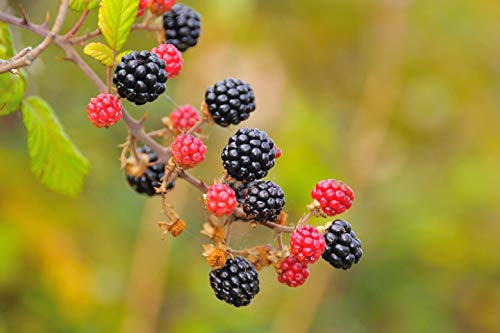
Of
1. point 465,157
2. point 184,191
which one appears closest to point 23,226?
point 184,191

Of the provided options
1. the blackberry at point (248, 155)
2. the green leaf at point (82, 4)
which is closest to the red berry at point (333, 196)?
the blackberry at point (248, 155)

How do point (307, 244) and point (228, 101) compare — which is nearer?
point (307, 244)

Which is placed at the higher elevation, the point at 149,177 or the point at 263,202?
the point at 263,202

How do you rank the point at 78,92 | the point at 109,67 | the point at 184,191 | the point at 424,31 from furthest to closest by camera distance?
the point at 424,31, the point at 78,92, the point at 184,191, the point at 109,67

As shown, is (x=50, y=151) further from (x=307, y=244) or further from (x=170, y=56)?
(x=307, y=244)

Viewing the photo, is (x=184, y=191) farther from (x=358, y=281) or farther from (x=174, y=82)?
(x=358, y=281)

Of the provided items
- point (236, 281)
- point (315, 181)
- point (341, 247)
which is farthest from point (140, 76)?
point (315, 181)
